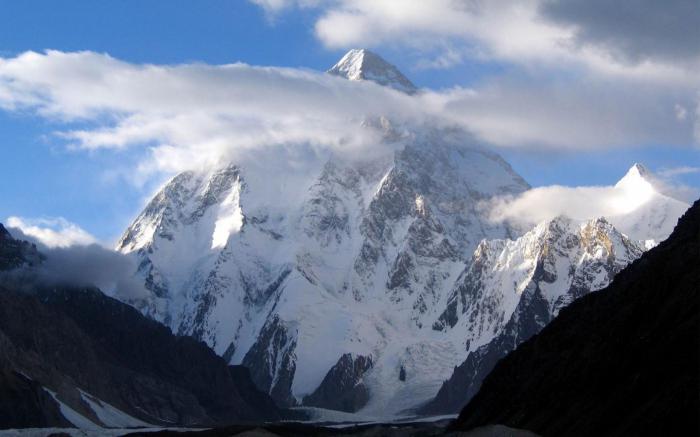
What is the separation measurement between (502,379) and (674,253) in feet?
122

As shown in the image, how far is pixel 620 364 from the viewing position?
134500 millimetres

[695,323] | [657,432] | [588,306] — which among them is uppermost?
[588,306]

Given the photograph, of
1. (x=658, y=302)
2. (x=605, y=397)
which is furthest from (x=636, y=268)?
(x=605, y=397)

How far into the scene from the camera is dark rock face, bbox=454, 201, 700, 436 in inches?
4540

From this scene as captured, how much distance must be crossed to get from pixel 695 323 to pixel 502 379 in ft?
204

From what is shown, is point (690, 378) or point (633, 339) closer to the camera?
point (690, 378)

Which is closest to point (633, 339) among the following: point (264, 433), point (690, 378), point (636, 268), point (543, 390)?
point (543, 390)

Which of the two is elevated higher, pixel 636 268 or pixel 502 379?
pixel 636 268

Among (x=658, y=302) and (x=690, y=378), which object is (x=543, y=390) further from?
(x=690, y=378)

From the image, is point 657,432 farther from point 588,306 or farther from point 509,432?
point 588,306

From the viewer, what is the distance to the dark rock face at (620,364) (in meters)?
115

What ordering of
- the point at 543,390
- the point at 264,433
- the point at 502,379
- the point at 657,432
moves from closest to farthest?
1. the point at 657,432
2. the point at 543,390
3. the point at 264,433
4. the point at 502,379

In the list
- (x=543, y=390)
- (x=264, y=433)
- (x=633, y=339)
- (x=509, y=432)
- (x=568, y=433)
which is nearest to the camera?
(x=509, y=432)

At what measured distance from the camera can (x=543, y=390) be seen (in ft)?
502
